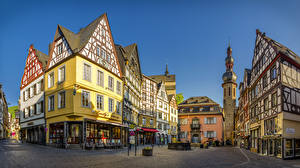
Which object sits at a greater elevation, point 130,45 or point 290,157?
point 130,45

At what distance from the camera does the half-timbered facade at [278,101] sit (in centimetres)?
2080

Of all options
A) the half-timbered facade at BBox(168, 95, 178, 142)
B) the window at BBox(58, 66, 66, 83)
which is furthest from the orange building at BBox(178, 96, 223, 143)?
the window at BBox(58, 66, 66, 83)

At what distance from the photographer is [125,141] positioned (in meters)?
32.8

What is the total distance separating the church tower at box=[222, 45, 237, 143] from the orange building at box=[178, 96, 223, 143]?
4.21 metres

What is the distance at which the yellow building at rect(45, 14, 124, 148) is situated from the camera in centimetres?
2323

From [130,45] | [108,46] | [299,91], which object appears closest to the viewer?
[299,91]

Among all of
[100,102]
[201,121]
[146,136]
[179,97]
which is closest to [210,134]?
[201,121]

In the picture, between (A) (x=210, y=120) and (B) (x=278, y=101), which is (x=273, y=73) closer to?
(B) (x=278, y=101)

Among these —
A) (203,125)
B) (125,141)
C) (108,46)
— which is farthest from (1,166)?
(203,125)

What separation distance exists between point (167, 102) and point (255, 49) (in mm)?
29277

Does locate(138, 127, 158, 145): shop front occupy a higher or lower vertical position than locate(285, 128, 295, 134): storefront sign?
lower

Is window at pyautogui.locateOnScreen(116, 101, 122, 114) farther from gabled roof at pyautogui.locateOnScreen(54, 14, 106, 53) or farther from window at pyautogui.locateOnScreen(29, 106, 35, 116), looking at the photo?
window at pyautogui.locateOnScreen(29, 106, 35, 116)

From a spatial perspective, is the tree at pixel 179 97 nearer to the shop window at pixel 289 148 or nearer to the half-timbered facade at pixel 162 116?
the half-timbered facade at pixel 162 116

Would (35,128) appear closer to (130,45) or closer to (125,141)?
(125,141)
